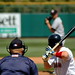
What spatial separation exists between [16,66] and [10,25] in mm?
17295

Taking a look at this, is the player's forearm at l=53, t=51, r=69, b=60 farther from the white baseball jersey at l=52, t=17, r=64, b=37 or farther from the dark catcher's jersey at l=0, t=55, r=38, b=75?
the white baseball jersey at l=52, t=17, r=64, b=37

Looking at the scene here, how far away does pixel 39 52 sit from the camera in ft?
49.8

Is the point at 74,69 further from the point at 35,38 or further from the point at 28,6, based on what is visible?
the point at 28,6

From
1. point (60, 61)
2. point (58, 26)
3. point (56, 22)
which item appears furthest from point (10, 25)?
point (60, 61)

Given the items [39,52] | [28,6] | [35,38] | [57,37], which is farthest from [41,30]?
[57,37]

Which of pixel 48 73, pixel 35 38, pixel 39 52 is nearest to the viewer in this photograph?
pixel 48 73

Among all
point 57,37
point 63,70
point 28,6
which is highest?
point 57,37

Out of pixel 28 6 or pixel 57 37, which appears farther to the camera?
pixel 28 6

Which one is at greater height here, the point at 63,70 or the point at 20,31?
the point at 63,70

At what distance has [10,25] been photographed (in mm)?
21969

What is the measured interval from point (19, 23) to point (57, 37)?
51.8 feet

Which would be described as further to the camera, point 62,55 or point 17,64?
point 62,55

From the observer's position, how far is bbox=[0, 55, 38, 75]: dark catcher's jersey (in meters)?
4.74

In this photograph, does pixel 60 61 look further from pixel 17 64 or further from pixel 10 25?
pixel 10 25
